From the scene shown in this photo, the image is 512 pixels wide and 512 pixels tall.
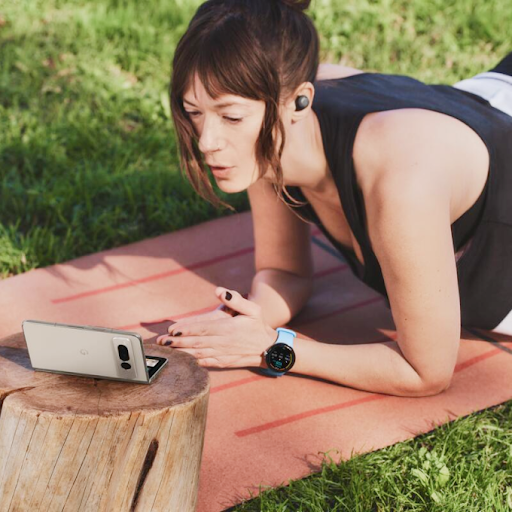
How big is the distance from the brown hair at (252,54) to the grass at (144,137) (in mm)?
1014

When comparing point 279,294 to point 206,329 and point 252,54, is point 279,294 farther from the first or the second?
point 252,54

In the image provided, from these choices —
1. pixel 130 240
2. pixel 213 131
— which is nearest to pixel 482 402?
pixel 213 131

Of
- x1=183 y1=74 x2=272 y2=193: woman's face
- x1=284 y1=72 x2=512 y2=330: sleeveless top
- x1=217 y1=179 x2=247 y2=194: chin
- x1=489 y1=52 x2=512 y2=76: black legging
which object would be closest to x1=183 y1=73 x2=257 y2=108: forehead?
x1=183 y1=74 x2=272 y2=193: woman's face

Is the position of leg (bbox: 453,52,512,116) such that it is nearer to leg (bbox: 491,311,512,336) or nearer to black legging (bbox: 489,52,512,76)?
black legging (bbox: 489,52,512,76)

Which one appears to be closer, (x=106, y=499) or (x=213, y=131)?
(x=106, y=499)

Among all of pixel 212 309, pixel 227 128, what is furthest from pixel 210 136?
pixel 212 309

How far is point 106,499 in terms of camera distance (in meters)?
2.08

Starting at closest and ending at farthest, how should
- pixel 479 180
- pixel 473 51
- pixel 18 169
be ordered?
pixel 479 180
pixel 18 169
pixel 473 51

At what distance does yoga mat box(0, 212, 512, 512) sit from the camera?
8.64 feet

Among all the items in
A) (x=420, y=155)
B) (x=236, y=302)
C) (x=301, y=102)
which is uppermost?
(x=301, y=102)

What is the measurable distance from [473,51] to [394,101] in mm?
3190

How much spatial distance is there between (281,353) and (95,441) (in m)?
0.88

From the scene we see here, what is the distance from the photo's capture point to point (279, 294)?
322 centimetres

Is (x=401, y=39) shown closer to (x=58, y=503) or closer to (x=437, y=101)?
(x=437, y=101)
